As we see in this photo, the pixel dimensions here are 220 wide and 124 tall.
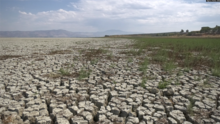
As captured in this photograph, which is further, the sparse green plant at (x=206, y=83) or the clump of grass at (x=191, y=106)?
the sparse green plant at (x=206, y=83)

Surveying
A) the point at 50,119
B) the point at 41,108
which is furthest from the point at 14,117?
the point at 50,119

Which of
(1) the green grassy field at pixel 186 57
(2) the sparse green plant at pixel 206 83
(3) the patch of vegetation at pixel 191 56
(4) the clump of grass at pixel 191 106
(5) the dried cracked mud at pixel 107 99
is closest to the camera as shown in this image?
(5) the dried cracked mud at pixel 107 99

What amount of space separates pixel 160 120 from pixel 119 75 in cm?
264

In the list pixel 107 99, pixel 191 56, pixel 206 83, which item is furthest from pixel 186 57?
pixel 107 99

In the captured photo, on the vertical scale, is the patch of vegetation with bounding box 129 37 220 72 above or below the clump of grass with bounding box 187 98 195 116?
above

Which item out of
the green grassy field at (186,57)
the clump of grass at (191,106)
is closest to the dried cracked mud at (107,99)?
the clump of grass at (191,106)

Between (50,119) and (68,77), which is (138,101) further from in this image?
(68,77)

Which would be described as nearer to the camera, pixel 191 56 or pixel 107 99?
pixel 107 99

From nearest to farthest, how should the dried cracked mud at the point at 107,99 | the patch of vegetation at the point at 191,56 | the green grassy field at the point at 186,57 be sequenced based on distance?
the dried cracked mud at the point at 107,99, the green grassy field at the point at 186,57, the patch of vegetation at the point at 191,56

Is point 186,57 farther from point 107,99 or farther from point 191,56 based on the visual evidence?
point 107,99

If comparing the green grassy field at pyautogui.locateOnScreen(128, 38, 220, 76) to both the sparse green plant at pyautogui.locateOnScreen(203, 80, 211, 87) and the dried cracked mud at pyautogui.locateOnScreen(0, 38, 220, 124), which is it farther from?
the dried cracked mud at pyautogui.locateOnScreen(0, 38, 220, 124)

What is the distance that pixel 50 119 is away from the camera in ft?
8.57

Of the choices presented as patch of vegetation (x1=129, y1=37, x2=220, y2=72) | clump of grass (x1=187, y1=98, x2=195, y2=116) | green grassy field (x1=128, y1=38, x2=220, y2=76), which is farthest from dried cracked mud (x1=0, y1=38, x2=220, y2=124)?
patch of vegetation (x1=129, y1=37, x2=220, y2=72)

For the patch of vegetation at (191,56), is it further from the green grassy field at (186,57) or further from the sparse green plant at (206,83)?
the sparse green plant at (206,83)
